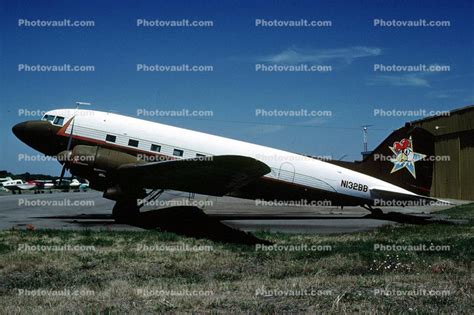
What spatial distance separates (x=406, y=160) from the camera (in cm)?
2041

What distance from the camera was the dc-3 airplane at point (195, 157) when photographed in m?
17.6

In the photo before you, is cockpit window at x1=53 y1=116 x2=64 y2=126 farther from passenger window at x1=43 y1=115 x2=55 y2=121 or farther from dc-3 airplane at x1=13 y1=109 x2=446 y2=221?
passenger window at x1=43 y1=115 x2=55 y2=121

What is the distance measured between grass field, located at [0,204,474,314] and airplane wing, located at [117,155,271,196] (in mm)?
2432

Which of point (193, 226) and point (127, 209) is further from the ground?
point (127, 209)

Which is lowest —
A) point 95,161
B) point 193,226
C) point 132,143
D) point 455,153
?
point 193,226

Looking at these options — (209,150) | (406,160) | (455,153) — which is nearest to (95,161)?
(209,150)

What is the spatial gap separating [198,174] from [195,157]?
169 cm

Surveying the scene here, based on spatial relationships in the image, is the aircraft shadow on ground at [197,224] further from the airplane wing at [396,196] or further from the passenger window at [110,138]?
the passenger window at [110,138]

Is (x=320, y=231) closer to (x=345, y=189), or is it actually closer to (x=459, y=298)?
(x=345, y=189)

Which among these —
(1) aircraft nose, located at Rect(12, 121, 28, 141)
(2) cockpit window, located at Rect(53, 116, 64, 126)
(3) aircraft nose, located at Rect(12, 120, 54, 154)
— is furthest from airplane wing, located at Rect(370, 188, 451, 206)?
(1) aircraft nose, located at Rect(12, 121, 28, 141)

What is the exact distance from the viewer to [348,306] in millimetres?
6137

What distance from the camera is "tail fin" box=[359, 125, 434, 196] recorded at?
2017 cm

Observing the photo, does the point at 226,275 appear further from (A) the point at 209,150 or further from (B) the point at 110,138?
(B) the point at 110,138

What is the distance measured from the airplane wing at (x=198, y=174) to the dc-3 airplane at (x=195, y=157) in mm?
43
